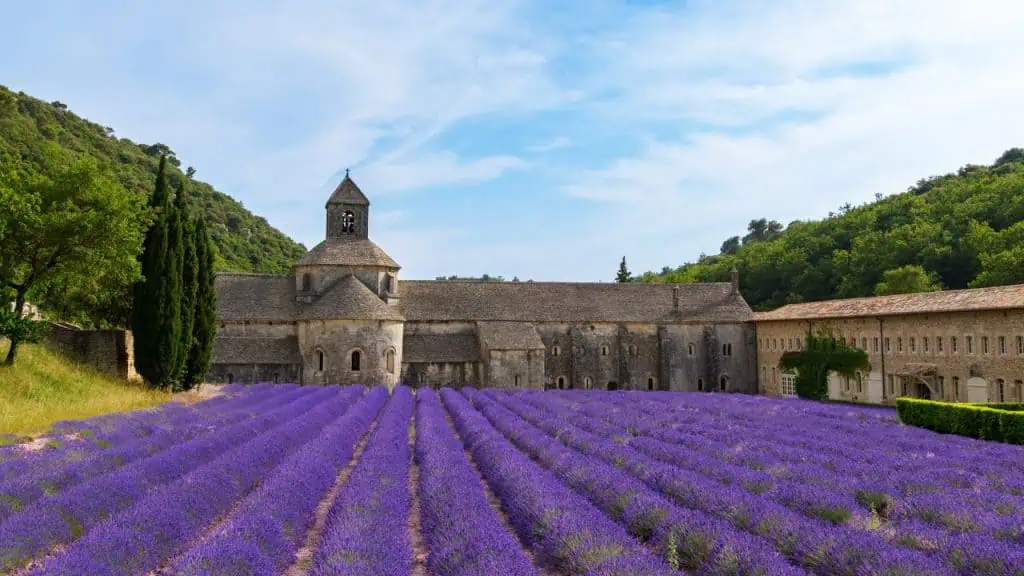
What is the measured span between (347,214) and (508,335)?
495 inches

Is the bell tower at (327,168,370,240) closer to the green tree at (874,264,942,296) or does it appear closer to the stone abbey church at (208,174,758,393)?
the stone abbey church at (208,174,758,393)

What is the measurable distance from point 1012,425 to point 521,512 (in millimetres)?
15410

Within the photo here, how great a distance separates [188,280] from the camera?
30453 millimetres

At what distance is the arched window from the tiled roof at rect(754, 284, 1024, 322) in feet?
83.9

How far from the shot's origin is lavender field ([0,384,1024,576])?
7594mm

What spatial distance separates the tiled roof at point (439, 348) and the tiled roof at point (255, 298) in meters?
6.59

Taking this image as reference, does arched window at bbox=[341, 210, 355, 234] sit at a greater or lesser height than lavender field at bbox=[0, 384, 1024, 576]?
greater

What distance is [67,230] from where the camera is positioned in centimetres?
2427

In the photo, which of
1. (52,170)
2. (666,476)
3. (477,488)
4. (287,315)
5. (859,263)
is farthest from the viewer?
(859,263)

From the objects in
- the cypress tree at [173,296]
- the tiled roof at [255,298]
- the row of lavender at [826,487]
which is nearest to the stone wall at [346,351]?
the tiled roof at [255,298]

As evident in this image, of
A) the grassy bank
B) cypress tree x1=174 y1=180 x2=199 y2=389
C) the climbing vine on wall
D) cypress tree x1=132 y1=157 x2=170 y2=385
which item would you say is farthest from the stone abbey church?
the grassy bank

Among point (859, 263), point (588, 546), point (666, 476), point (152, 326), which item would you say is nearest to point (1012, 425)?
point (666, 476)

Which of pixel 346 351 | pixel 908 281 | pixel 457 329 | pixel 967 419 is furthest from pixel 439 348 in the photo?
pixel 908 281

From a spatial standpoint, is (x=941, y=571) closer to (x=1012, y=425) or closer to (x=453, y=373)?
(x=1012, y=425)
